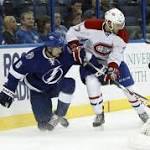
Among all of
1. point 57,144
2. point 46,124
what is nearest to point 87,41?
point 46,124

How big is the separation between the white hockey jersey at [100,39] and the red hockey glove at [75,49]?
39 millimetres

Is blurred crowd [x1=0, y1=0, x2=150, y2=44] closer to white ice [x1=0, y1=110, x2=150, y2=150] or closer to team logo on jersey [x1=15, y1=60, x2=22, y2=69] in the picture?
team logo on jersey [x1=15, y1=60, x2=22, y2=69]

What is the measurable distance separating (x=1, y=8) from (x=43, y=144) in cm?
167

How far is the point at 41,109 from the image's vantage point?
5520 millimetres

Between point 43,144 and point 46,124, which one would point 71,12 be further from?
point 43,144

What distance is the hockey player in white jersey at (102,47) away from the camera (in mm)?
5516

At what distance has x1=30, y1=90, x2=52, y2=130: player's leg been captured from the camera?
5523 mm

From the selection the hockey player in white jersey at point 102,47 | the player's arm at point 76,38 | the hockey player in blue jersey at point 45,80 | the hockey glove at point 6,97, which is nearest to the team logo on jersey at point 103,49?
the hockey player in white jersey at point 102,47

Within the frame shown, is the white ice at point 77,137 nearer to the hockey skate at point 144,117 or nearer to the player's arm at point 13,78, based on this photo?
the hockey skate at point 144,117

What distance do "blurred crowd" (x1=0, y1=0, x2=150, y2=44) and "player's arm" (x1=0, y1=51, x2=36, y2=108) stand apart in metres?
0.57

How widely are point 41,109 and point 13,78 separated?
0.39 metres

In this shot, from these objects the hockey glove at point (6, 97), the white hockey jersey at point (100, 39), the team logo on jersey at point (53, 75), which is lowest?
the hockey glove at point (6, 97)

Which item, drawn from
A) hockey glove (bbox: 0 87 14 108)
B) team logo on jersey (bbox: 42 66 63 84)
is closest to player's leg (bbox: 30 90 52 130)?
team logo on jersey (bbox: 42 66 63 84)

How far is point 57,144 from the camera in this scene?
16.3ft
